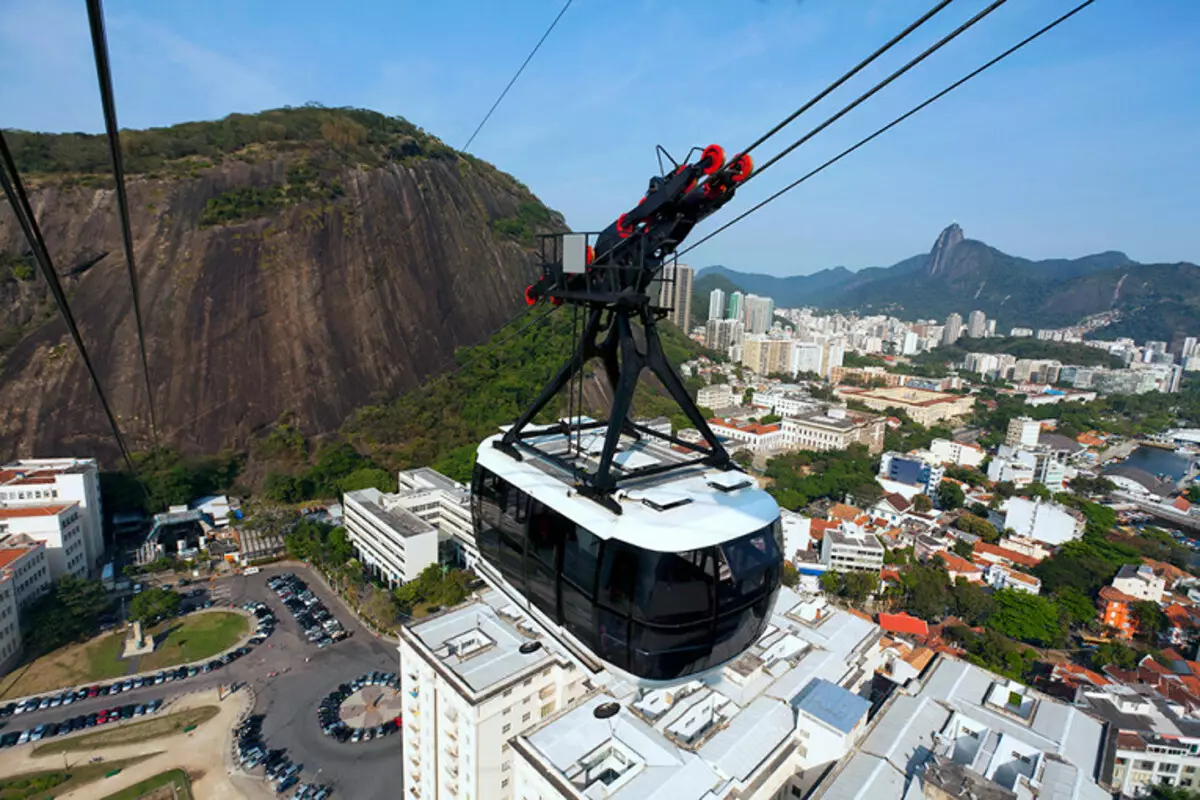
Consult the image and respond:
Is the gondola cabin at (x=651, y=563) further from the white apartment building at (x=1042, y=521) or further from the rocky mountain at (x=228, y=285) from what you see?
the white apartment building at (x=1042, y=521)

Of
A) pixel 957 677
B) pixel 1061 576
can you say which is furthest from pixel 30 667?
pixel 1061 576

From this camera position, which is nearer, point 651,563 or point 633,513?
point 651,563

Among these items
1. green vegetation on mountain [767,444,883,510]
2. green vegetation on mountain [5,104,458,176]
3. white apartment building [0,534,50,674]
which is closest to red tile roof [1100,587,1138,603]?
green vegetation on mountain [767,444,883,510]

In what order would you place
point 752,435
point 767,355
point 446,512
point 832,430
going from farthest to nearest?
1. point 767,355
2. point 752,435
3. point 832,430
4. point 446,512

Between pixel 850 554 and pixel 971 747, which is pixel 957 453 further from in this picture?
pixel 971 747

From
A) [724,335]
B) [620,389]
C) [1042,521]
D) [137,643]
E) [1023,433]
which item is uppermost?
[620,389]

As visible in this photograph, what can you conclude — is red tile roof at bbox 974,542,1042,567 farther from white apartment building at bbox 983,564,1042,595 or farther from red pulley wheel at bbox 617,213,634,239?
red pulley wheel at bbox 617,213,634,239

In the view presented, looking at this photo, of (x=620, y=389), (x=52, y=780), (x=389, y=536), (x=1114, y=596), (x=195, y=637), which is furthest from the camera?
(x=1114, y=596)

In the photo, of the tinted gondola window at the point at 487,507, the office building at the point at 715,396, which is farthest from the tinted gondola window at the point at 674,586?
the office building at the point at 715,396

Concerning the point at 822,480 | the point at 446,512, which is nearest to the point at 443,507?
the point at 446,512
